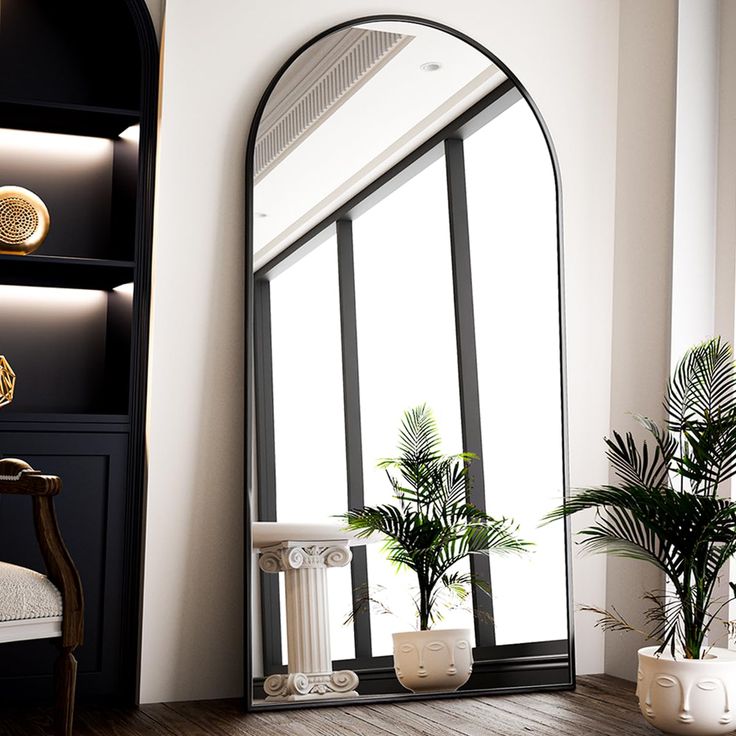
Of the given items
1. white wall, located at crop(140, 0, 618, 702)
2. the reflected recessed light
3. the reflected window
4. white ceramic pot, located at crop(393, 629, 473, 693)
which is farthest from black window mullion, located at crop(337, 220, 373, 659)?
the reflected recessed light

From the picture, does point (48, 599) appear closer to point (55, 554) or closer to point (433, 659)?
point (55, 554)

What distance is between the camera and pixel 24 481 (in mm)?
2477

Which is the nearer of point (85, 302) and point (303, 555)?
point (303, 555)

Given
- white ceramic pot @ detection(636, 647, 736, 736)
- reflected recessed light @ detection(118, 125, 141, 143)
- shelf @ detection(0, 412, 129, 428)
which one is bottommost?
white ceramic pot @ detection(636, 647, 736, 736)

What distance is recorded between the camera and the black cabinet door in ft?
10.1

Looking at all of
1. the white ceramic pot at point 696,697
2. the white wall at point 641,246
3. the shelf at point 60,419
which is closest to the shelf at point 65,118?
the shelf at point 60,419

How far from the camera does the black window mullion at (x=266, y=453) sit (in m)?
3.11

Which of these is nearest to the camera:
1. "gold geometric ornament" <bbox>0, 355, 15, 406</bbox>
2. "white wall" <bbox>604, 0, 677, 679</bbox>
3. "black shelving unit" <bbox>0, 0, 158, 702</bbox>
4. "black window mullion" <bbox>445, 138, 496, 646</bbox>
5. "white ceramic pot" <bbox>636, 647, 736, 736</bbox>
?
"white ceramic pot" <bbox>636, 647, 736, 736</bbox>

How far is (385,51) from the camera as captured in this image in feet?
11.3

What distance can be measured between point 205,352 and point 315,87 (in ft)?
3.14

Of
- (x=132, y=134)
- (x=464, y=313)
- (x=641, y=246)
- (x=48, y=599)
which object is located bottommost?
(x=48, y=599)

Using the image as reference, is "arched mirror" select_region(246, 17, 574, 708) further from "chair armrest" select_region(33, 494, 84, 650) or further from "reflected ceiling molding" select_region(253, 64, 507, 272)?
"chair armrest" select_region(33, 494, 84, 650)

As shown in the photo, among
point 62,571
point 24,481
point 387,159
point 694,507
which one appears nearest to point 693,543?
point 694,507

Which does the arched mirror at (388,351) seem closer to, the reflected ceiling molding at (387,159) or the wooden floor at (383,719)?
the reflected ceiling molding at (387,159)
